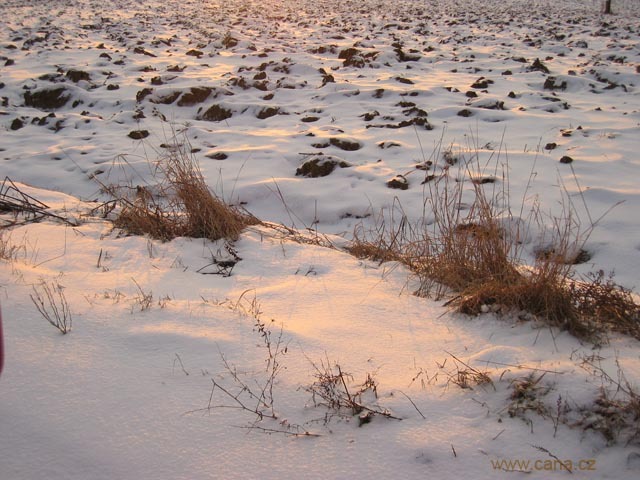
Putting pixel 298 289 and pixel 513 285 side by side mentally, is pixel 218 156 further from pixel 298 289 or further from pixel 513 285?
pixel 513 285

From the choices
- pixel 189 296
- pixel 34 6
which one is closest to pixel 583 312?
pixel 189 296

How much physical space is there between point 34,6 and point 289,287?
1813 cm

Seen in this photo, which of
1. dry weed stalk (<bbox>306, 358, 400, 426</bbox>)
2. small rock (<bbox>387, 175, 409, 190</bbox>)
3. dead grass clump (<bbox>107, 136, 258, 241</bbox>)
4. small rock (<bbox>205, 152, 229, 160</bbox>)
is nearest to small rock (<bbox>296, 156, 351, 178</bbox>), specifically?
small rock (<bbox>387, 175, 409, 190</bbox>)

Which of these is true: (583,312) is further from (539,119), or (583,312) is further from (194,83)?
(194,83)

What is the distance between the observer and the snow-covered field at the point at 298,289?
4.81ft

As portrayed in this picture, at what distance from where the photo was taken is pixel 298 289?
254cm

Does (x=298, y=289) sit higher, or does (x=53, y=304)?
(x=53, y=304)

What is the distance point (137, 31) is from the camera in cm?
1194

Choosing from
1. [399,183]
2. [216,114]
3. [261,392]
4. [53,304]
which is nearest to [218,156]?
[216,114]

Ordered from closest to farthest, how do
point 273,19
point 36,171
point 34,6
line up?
point 36,171 → point 273,19 → point 34,6

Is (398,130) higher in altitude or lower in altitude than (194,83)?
lower

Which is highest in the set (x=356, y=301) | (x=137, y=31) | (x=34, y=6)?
(x=34, y=6)

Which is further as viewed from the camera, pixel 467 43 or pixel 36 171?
pixel 467 43

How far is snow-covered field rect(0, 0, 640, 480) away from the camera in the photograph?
1.46 metres
